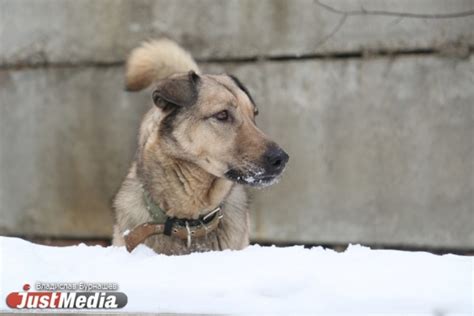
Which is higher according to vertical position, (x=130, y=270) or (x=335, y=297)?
(x=335, y=297)

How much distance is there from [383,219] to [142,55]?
6.73 ft

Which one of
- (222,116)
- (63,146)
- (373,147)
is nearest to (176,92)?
(222,116)

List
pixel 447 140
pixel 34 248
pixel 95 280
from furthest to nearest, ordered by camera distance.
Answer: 1. pixel 447 140
2. pixel 34 248
3. pixel 95 280

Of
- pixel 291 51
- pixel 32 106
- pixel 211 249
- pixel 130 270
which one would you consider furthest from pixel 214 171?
pixel 32 106

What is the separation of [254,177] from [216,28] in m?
2.02

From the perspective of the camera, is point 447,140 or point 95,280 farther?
point 447,140

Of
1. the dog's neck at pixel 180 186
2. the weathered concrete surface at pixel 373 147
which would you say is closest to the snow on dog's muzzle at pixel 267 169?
the dog's neck at pixel 180 186

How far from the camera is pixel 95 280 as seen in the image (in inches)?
86.1

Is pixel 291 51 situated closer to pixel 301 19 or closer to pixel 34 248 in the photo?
pixel 301 19

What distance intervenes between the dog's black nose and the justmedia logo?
2.75 feet

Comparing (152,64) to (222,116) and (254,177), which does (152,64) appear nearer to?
(222,116)

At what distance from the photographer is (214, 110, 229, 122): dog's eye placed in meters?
2.79

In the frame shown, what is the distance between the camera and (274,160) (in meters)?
2.64

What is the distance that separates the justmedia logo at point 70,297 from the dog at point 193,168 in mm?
466
